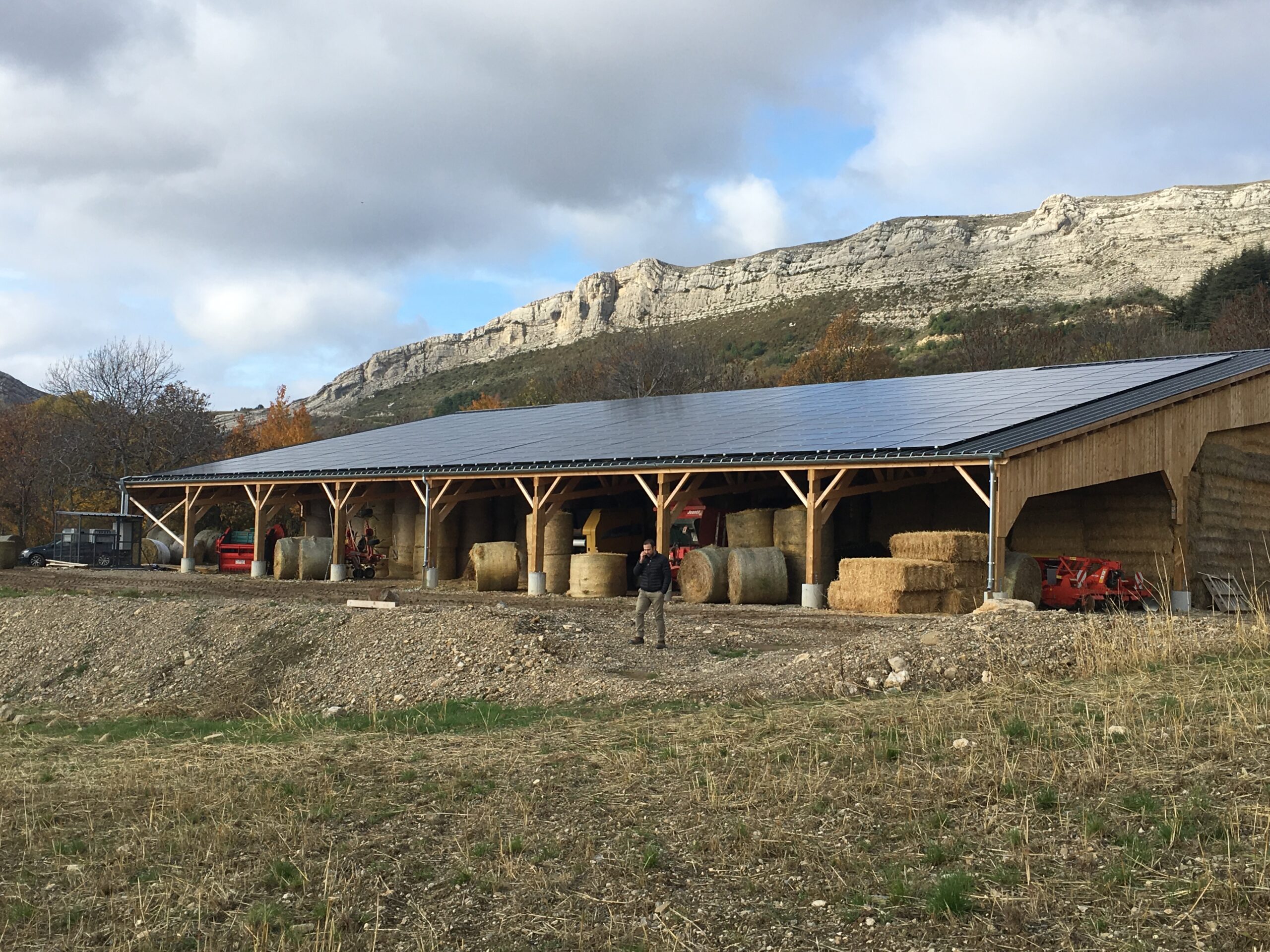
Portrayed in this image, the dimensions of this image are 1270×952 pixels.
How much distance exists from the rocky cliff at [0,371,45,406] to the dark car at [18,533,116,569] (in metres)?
105

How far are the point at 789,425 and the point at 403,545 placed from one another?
1408cm

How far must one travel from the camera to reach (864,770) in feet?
27.5

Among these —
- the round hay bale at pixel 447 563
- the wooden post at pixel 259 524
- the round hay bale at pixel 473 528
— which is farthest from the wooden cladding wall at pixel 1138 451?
the wooden post at pixel 259 524

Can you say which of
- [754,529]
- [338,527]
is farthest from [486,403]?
[754,529]

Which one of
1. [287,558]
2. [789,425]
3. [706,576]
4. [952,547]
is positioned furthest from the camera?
[287,558]

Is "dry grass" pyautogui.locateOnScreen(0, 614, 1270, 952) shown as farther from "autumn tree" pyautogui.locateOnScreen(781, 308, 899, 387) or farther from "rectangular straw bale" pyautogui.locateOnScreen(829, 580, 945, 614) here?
"autumn tree" pyautogui.locateOnScreen(781, 308, 899, 387)

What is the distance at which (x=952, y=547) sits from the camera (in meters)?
21.9

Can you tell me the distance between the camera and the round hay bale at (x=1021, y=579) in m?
21.9

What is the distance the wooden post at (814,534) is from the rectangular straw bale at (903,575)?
6.33 feet

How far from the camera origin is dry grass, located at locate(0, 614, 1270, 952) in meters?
5.91

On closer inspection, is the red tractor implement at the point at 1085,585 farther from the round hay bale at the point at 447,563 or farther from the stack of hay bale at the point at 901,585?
the round hay bale at the point at 447,563

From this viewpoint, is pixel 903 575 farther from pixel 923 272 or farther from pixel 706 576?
pixel 923 272

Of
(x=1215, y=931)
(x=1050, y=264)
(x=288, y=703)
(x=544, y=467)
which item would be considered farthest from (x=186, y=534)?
(x=1050, y=264)

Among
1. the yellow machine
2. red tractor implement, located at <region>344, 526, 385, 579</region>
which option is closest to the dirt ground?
the yellow machine
